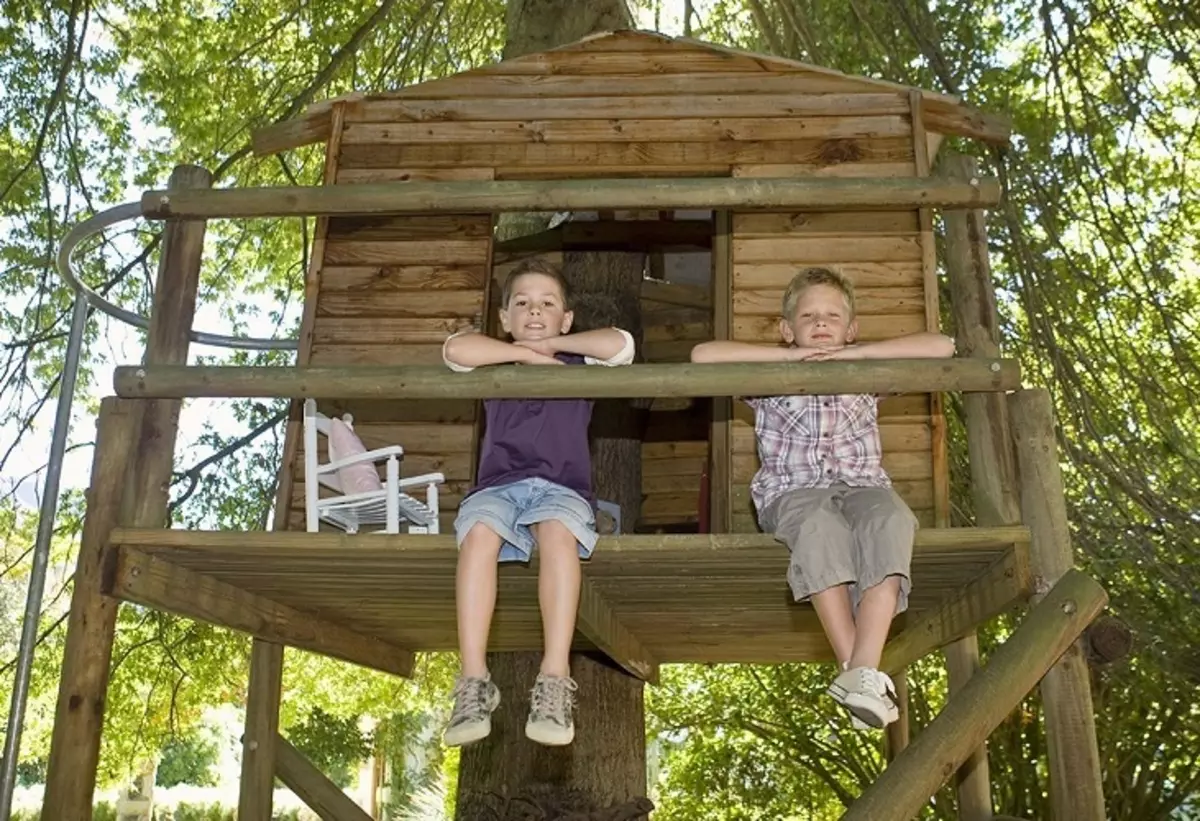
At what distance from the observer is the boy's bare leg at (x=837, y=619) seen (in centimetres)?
452

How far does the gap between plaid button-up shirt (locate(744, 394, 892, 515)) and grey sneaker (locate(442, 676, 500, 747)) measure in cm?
117

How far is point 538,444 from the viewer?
478 centimetres

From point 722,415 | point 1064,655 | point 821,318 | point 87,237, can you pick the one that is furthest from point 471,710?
Result: point 722,415

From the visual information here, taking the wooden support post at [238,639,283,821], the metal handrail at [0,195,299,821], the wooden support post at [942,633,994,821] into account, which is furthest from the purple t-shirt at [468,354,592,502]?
the wooden support post at [238,639,283,821]

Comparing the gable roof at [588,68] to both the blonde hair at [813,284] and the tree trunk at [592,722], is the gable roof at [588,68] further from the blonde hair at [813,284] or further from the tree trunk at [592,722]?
the blonde hair at [813,284]

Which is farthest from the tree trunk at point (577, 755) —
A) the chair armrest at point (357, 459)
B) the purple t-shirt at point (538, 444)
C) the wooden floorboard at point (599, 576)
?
the purple t-shirt at point (538, 444)

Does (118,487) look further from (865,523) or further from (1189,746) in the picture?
(1189,746)

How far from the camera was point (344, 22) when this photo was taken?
12469 millimetres

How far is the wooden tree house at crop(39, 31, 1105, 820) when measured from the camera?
4.71m

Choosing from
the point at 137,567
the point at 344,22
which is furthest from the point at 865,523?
the point at 344,22

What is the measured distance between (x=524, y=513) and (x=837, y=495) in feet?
3.41

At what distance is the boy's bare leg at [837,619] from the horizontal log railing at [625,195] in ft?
4.41

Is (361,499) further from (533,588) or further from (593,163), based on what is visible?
(593,163)

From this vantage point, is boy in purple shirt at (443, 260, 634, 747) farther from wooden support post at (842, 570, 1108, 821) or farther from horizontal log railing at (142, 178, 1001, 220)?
wooden support post at (842, 570, 1108, 821)
